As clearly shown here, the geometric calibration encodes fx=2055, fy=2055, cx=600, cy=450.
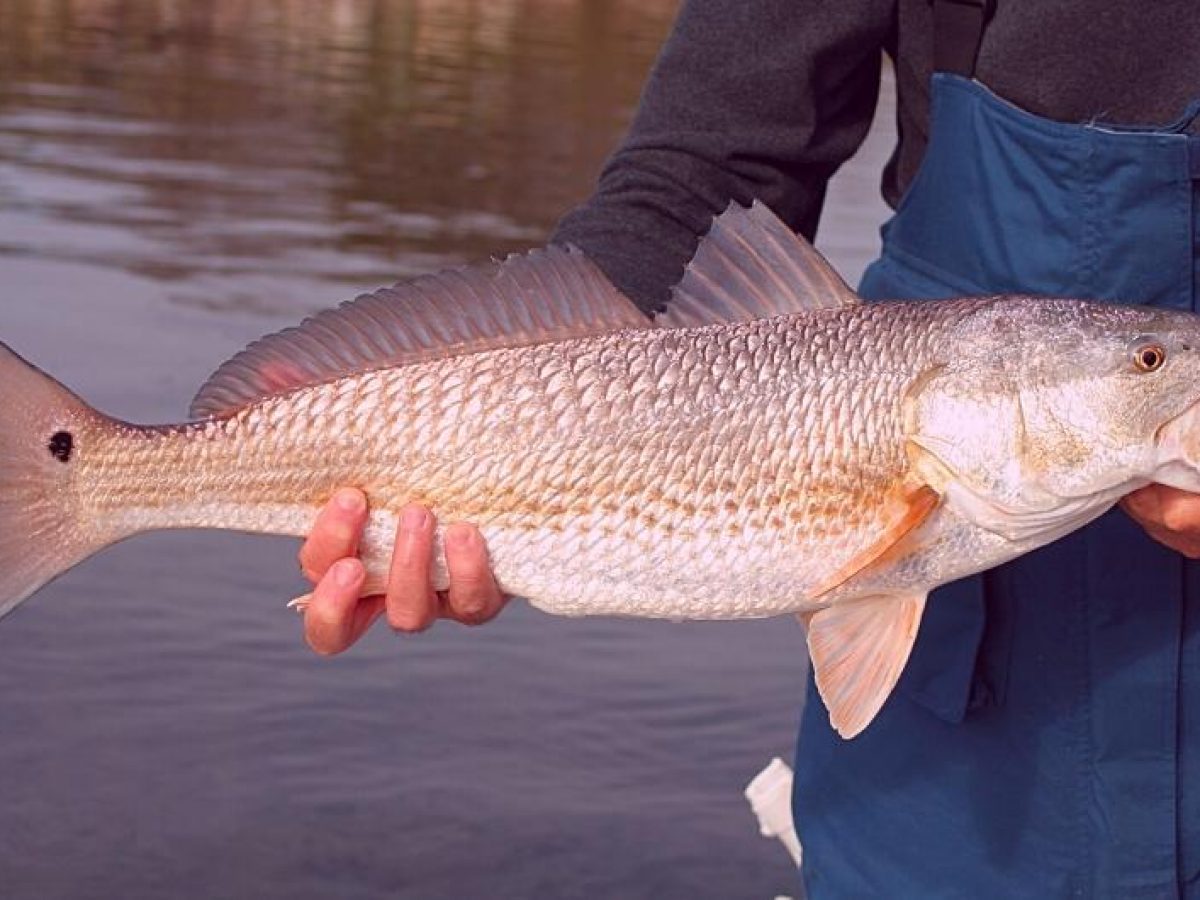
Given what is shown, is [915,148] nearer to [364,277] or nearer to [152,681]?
[152,681]

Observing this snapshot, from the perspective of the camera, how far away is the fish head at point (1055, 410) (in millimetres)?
2994

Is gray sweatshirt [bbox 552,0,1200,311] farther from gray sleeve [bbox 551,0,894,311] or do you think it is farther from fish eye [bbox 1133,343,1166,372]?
fish eye [bbox 1133,343,1166,372]

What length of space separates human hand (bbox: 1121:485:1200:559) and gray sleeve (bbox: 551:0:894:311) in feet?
3.06

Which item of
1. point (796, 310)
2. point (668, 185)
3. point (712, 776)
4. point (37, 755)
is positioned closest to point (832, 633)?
point (796, 310)

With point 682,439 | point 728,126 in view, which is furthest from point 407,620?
point 728,126

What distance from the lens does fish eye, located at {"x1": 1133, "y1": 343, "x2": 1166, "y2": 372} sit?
301 cm

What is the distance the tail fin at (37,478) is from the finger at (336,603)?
351 mm

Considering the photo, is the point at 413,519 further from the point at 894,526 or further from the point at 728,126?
the point at 728,126

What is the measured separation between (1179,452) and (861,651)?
55 cm

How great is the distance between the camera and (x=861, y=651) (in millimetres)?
3076

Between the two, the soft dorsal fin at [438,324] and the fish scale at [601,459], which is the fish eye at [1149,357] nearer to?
the fish scale at [601,459]

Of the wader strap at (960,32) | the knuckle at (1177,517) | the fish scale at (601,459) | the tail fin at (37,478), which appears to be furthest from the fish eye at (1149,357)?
the tail fin at (37,478)

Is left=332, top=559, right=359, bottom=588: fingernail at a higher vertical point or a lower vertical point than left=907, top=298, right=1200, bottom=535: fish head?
lower

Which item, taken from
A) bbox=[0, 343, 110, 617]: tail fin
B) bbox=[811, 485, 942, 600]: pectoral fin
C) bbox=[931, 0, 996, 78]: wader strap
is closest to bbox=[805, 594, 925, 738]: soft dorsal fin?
bbox=[811, 485, 942, 600]: pectoral fin
